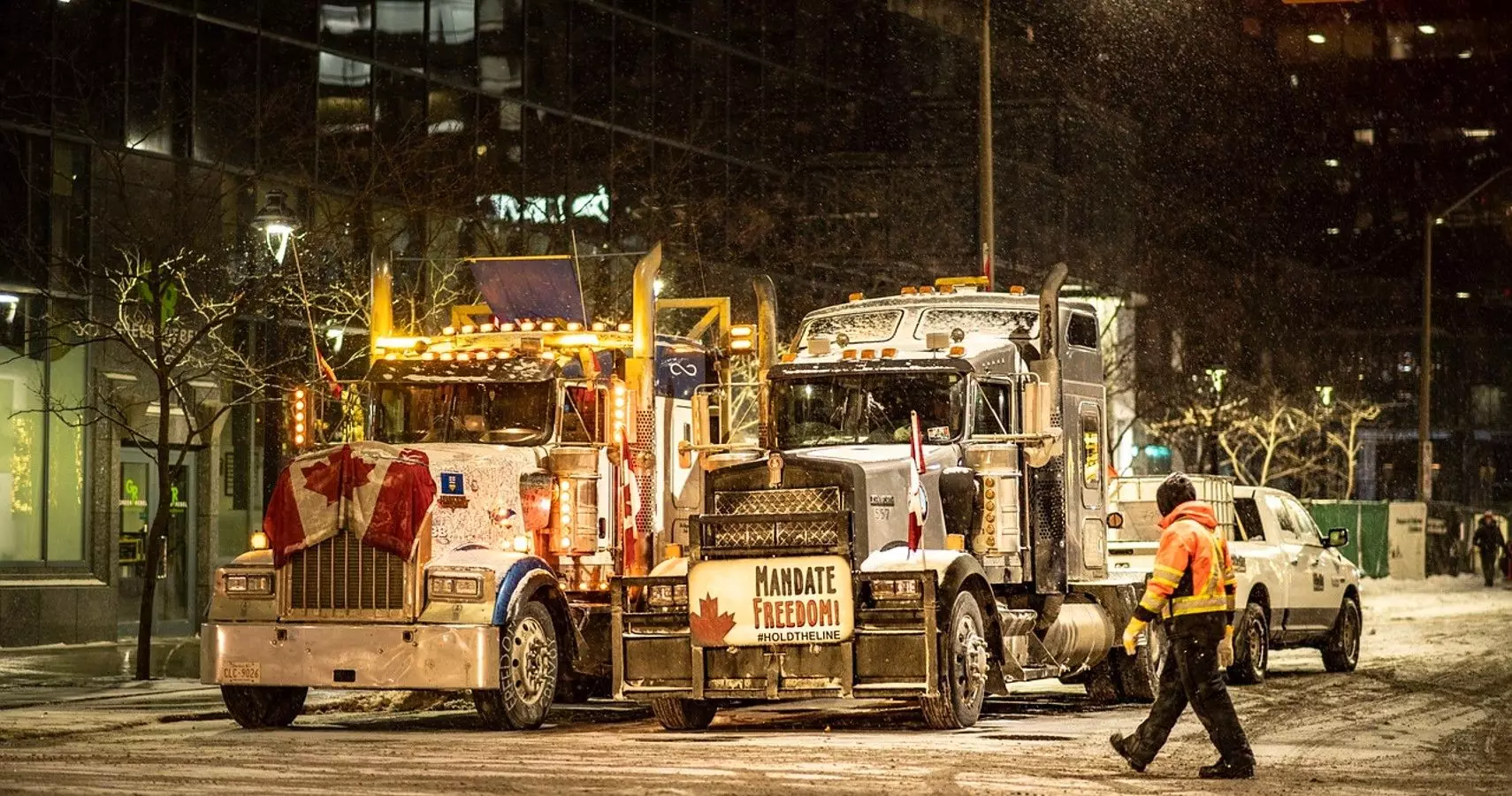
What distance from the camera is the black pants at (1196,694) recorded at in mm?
12461

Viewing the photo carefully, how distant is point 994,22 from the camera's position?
2267 inches

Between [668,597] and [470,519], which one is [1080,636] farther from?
[470,519]

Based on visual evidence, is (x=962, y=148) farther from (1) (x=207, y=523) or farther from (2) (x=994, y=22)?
(1) (x=207, y=523)

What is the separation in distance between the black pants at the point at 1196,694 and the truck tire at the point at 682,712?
4.38 meters

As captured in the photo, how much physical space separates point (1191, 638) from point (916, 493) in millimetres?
3564

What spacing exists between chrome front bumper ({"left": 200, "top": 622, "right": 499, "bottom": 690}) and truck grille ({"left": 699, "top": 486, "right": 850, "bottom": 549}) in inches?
73.3

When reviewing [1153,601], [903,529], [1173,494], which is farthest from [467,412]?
[1153,601]

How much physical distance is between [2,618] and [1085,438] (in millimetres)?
14637

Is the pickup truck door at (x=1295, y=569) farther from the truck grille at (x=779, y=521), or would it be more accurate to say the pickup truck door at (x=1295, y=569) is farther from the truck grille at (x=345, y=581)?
the truck grille at (x=345, y=581)

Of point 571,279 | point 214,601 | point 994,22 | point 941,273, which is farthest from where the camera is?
point 994,22

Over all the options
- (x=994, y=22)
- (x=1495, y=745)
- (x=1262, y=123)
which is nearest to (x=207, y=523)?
(x=1495, y=745)

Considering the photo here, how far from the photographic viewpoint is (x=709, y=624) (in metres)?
15.4

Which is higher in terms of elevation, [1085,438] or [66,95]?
[66,95]

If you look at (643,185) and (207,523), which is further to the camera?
(643,185)
